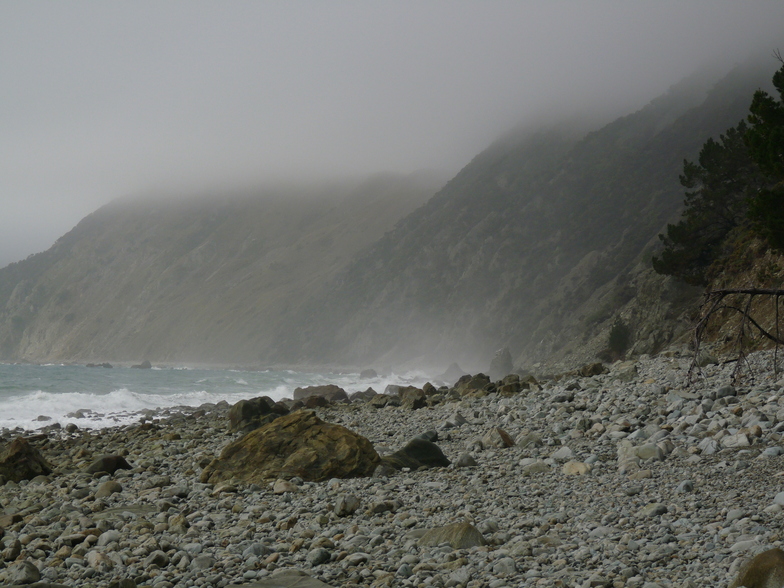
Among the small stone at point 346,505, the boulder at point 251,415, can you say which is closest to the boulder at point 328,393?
the boulder at point 251,415

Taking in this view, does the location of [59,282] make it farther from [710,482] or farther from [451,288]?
[710,482]

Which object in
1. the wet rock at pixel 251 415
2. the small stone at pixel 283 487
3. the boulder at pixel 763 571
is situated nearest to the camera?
the boulder at pixel 763 571

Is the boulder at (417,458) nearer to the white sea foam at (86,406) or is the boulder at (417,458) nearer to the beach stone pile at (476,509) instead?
the beach stone pile at (476,509)

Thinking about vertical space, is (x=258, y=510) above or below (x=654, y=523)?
below

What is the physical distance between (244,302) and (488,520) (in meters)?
149

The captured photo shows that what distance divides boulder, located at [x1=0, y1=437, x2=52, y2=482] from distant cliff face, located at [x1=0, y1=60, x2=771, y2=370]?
114ft

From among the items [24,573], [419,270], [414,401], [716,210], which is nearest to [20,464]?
[24,573]

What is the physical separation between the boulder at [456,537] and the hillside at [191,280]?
4968 inches

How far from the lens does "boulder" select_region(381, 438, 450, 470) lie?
36.0 feet

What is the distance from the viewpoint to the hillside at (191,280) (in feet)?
482

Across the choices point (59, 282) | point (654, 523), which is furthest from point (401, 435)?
point (59, 282)

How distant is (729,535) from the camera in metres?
5.50

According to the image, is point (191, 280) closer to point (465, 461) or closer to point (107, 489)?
point (107, 489)

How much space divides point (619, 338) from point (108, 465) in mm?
37860
